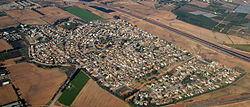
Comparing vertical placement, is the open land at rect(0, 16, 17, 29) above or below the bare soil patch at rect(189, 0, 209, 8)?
below

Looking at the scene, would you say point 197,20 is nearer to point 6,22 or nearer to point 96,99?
point 96,99

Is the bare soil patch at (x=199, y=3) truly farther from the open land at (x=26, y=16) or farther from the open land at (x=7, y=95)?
the open land at (x=7, y=95)

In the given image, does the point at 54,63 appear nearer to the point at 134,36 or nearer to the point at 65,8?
the point at 134,36

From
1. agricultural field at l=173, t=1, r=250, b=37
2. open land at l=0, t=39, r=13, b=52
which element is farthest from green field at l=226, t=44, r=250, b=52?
open land at l=0, t=39, r=13, b=52

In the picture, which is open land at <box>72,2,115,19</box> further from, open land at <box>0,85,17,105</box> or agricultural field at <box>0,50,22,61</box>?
open land at <box>0,85,17,105</box>

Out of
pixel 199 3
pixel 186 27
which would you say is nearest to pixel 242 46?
pixel 186 27

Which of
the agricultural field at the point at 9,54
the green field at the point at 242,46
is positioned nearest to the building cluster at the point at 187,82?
the green field at the point at 242,46
